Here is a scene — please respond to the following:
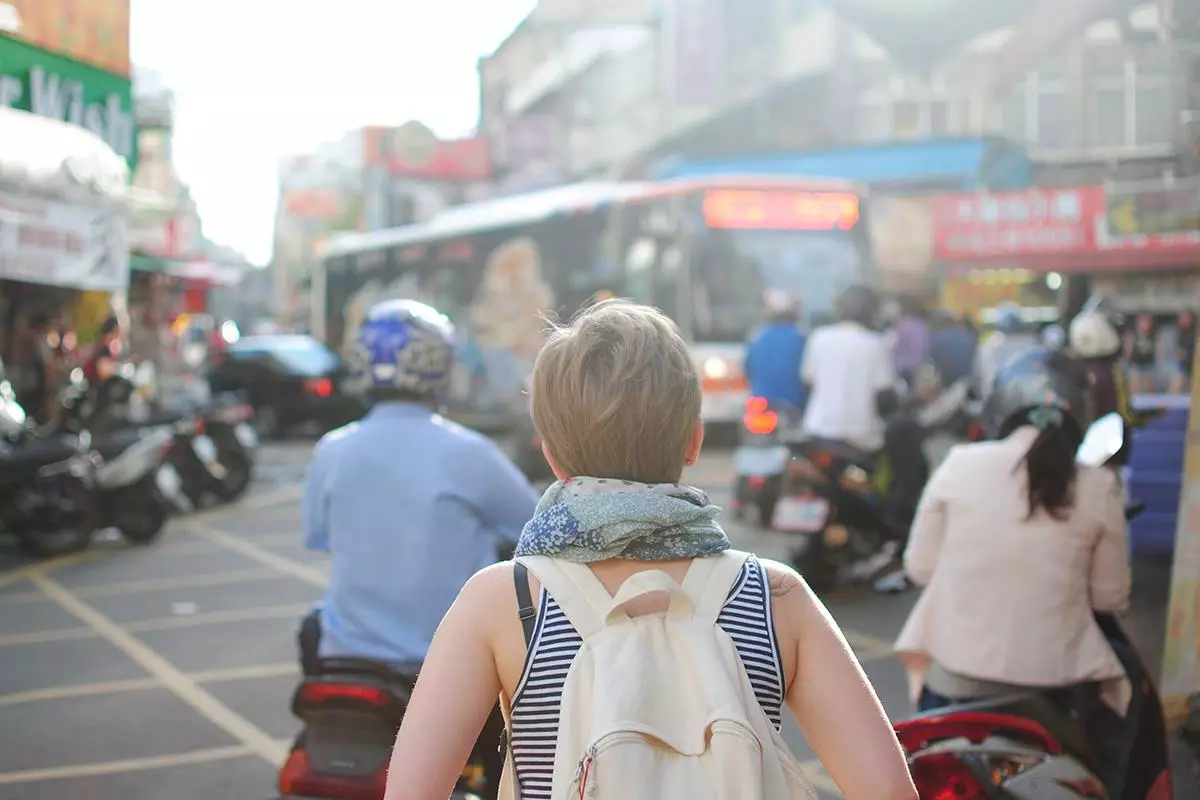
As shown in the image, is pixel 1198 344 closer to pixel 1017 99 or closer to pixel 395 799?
pixel 395 799

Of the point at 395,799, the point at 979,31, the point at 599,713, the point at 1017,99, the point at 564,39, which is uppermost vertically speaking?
the point at 564,39

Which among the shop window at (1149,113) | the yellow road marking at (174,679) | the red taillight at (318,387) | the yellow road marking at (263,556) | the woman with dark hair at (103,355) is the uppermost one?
the shop window at (1149,113)

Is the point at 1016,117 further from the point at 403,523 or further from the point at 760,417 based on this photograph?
the point at 403,523

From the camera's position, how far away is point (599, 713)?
73.9 inches

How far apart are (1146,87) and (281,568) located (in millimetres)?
26351

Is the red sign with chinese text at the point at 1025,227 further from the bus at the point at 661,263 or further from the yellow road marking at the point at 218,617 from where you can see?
the yellow road marking at the point at 218,617

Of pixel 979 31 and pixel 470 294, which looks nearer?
pixel 979 31

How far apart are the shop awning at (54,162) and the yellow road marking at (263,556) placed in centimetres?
280

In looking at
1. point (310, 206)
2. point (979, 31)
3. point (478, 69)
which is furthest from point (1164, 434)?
point (310, 206)

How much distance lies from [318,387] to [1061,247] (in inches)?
516

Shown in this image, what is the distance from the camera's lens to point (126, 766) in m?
5.97

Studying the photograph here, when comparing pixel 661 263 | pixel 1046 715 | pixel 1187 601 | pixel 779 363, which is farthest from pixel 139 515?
pixel 1046 715

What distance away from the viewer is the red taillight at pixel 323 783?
364 cm

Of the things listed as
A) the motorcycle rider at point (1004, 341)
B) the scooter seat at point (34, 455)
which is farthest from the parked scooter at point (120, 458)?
the motorcycle rider at point (1004, 341)
